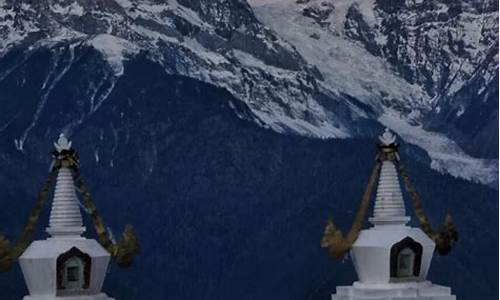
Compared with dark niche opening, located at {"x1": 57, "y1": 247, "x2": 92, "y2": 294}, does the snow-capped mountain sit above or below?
above

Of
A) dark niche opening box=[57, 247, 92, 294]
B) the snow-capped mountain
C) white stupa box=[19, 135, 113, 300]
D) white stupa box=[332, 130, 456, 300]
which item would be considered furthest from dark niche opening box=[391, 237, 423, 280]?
the snow-capped mountain

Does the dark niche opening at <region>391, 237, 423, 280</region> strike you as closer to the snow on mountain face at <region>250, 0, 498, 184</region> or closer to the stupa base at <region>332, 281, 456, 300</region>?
the stupa base at <region>332, 281, 456, 300</region>

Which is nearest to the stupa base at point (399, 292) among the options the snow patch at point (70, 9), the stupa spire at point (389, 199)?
the stupa spire at point (389, 199)

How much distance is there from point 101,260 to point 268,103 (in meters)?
3.73

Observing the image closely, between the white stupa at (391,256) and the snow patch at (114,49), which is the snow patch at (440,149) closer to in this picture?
the snow patch at (114,49)

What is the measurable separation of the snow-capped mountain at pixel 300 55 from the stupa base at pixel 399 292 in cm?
322

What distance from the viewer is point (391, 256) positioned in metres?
11.7

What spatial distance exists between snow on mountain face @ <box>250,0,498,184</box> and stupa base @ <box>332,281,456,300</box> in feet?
10.9

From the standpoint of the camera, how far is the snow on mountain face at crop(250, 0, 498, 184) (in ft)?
49.4

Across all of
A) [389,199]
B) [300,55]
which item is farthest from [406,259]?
[300,55]

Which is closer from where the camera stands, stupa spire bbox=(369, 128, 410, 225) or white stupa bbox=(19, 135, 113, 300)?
white stupa bbox=(19, 135, 113, 300)

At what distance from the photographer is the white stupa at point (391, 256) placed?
38.3 feet

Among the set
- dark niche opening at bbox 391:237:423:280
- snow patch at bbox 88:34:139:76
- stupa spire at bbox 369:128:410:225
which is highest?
snow patch at bbox 88:34:139:76

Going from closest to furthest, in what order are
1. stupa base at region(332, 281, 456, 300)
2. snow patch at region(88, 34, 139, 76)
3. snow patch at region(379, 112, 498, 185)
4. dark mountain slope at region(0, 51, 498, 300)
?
stupa base at region(332, 281, 456, 300), dark mountain slope at region(0, 51, 498, 300), snow patch at region(88, 34, 139, 76), snow patch at region(379, 112, 498, 185)
